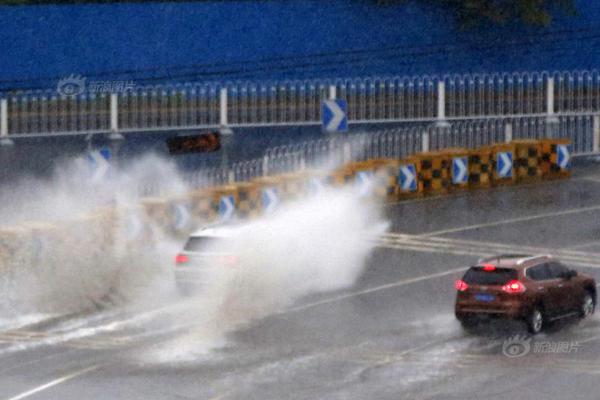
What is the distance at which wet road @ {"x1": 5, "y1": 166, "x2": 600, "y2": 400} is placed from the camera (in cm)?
1783

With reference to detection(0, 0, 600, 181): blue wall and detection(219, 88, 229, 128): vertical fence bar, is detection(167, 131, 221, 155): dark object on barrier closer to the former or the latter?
detection(219, 88, 229, 128): vertical fence bar

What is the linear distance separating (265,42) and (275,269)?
16.0m

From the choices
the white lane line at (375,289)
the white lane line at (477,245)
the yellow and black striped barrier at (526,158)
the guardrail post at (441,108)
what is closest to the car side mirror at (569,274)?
the white lane line at (375,289)

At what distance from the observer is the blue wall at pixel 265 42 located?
126 ft

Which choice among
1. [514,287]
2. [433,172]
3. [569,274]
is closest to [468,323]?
[514,287]

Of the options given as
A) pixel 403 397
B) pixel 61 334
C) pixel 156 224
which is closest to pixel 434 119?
→ pixel 156 224

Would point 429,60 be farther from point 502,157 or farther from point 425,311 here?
point 425,311

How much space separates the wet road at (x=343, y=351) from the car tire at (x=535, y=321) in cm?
13

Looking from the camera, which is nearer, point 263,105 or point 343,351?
point 343,351

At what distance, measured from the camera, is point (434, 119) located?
123ft

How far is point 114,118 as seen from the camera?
118 feet

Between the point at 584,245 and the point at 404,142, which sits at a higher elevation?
the point at 404,142

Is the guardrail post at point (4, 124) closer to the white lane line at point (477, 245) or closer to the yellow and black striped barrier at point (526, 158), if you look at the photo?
the white lane line at point (477, 245)

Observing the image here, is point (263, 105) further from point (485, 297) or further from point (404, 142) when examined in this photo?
point (485, 297)
